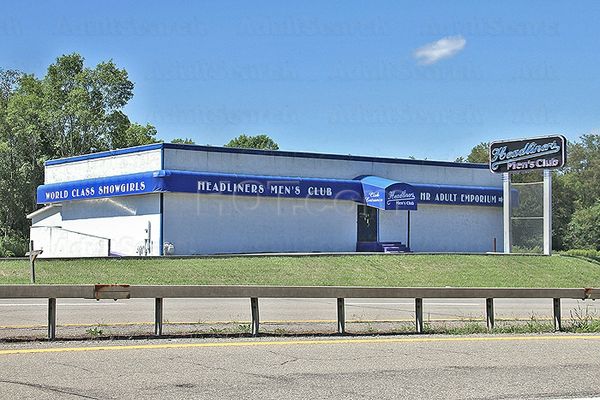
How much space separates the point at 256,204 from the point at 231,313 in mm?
22169

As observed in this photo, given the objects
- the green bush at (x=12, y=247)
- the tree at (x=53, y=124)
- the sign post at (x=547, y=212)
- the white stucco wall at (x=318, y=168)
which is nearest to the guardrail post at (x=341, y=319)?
the white stucco wall at (x=318, y=168)

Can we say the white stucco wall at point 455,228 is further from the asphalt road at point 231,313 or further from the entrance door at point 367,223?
the asphalt road at point 231,313

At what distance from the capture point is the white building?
3731cm

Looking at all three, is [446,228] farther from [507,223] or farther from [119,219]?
[119,219]

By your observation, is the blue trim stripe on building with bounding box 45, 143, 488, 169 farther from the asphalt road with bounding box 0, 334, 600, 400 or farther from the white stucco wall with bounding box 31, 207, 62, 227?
the asphalt road with bounding box 0, 334, 600, 400

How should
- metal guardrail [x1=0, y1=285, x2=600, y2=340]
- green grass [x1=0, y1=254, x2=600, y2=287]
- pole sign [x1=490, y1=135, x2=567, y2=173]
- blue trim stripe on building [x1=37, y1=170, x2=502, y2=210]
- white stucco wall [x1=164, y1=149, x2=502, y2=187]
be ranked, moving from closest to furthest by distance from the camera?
metal guardrail [x1=0, y1=285, x2=600, y2=340]
green grass [x1=0, y1=254, x2=600, y2=287]
blue trim stripe on building [x1=37, y1=170, x2=502, y2=210]
white stucco wall [x1=164, y1=149, x2=502, y2=187]
pole sign [x1=490, y1=135, x2=567, y2=173]

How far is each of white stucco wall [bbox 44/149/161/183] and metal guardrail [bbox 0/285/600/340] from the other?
24681mm

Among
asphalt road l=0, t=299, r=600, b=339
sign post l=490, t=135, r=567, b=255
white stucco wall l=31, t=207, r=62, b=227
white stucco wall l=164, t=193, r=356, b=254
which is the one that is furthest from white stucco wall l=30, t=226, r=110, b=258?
sign post l=490, t=135, r=567, b=255

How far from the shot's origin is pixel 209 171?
124 feet

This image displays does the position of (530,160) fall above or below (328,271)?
above

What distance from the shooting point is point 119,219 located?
39531 millimetres

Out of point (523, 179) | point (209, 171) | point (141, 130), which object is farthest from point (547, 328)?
point (523, 179)

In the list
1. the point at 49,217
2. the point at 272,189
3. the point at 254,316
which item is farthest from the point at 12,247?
the point at 254,316

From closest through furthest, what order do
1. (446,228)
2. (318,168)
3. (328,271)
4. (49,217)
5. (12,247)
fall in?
(328,271) → (318,168) → (446,228) → (49,217) → (12,247)
